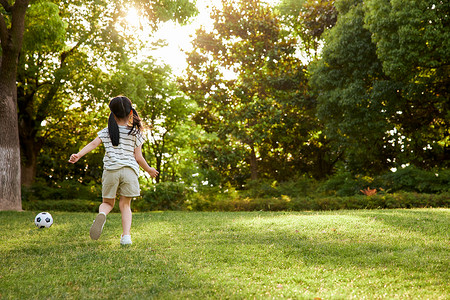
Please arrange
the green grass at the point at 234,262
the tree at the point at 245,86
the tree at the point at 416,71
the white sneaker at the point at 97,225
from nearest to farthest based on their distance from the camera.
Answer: the green grass at the point at 234,262 < the white sneaker at the point at 97,225 < the tree at the point at 416,71 < the tree at the point at 245,86

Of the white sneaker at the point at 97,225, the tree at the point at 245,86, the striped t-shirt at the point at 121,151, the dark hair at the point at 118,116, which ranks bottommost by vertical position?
the white sneaker at the point at 97,225

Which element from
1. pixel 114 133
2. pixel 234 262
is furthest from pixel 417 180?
pixel 114 133

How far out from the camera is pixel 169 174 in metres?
19.5

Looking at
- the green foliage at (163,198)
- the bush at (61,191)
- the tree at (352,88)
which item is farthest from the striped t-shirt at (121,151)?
the bush at (61,191)

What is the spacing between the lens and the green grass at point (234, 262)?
3.48 meters

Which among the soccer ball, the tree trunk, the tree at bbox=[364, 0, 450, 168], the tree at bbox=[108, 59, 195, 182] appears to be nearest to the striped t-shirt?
the soccer ball

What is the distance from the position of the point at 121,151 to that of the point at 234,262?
2.23m

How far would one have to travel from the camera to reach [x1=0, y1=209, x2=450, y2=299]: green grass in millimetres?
3479

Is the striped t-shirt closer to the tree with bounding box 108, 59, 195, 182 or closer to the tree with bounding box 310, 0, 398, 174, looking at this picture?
the tree with bounding box 310, 0, 398, 174

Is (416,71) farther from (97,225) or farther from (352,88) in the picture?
(97,225)

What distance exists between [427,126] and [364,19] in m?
5.05

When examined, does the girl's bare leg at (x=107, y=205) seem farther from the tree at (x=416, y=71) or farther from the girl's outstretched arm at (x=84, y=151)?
the tree at (x=416, y=71)

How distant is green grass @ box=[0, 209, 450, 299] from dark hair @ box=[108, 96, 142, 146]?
1523 mm

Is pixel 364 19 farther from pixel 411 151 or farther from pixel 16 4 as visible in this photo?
pixel 16 4
